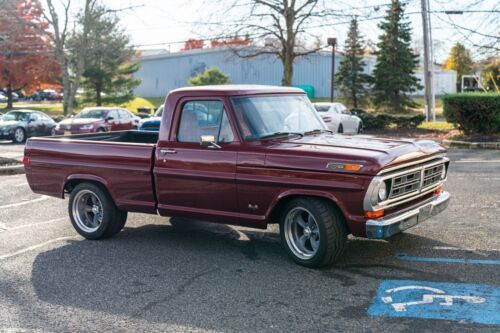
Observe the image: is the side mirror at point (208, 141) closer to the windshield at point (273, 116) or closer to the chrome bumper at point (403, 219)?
the windshield at point (273, 116)

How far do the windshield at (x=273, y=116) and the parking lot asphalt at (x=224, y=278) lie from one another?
1418 millimetres

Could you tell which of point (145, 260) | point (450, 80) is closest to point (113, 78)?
point (450, 80)

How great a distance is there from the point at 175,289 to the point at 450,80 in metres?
60.4

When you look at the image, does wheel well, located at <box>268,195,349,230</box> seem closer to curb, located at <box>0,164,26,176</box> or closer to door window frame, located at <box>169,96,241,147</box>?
door window frame, located at <box>169,96,241,147</box>

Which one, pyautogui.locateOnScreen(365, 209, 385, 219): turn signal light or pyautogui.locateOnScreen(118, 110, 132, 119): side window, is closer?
pyautogui.locateOnScreen(365, 209, 385, 219): turn signal light

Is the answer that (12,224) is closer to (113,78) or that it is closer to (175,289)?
(175,289)

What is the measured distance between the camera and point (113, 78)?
49.6 meters

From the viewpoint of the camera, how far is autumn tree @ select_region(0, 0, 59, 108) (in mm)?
42338

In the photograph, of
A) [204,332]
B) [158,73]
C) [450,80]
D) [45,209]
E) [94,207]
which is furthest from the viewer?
[158,73]

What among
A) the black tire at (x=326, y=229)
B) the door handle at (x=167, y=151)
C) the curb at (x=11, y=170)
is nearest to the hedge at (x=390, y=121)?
the curb at (x=11, y=170)

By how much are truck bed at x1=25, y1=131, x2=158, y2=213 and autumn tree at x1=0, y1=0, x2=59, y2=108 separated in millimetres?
35096

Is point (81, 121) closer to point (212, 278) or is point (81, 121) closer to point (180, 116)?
point (180, 116)

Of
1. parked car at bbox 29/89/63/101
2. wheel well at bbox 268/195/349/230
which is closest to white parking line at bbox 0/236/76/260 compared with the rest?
wheel well at bbox 268/195/349/230

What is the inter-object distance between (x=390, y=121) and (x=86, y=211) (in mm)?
21782
